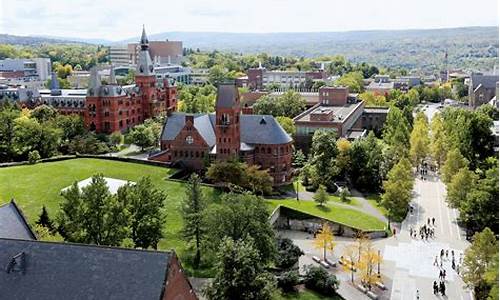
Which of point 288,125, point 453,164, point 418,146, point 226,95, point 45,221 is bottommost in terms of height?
point 45,221

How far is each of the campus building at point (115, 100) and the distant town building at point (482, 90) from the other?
79105 mm

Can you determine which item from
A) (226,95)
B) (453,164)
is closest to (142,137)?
(226,95)

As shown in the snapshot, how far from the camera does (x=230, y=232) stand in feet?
143

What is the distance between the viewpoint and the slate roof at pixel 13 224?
34.8 m

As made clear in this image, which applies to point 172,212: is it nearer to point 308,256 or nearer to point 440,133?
point 308,256

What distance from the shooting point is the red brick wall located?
85.6 ft

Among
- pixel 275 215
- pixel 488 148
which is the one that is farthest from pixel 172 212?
pixel 488 148

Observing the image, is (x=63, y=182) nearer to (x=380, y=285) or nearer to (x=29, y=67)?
(x=380, y=285)

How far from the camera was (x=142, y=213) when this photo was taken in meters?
44.4

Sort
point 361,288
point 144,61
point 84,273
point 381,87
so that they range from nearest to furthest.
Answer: point 84,273
point 361,288
point 144,61
point 381,87

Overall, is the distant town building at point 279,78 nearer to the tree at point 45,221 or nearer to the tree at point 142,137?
the tree at point 142,137

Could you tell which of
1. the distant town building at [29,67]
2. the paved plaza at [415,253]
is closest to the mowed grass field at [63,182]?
the paved plaza at [415,253]

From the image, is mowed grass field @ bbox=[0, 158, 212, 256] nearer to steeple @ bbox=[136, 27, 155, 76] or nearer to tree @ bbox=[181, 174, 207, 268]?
tree @ bbox=[181, 174, 207, 268]

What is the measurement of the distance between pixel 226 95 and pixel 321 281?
103ft
